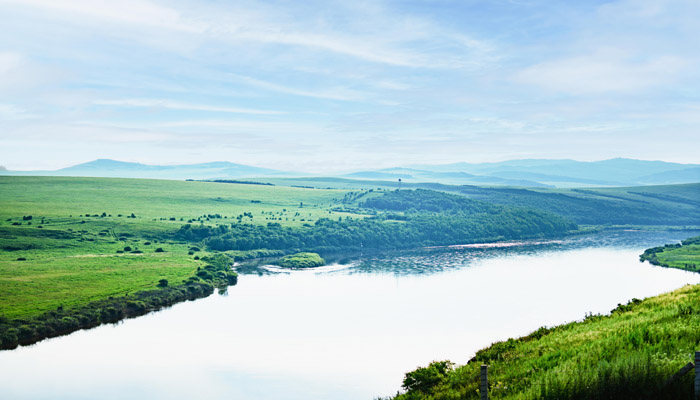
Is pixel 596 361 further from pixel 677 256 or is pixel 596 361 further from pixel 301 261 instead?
pixel 677 256

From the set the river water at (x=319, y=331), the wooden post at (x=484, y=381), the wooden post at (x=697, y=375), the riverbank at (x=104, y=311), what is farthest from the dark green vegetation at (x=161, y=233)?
the wooden post at (x=697, y=375)

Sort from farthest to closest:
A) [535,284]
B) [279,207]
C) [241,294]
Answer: [279,207] → [535,284] → [241,294]

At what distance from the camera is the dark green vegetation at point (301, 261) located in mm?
96500

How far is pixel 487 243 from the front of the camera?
431ft

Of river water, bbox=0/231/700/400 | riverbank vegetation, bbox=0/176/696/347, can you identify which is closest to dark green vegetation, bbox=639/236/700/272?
river water, bbox=0/231/700/400

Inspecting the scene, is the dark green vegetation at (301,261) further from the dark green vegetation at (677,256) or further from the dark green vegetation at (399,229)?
the dark green vegetation at (677,256)

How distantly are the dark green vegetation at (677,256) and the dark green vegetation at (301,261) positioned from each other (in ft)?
172

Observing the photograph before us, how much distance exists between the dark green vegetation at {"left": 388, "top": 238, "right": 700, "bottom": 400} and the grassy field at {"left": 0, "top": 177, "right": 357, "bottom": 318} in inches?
1947

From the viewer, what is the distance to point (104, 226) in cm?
11431

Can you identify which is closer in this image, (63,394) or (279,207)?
(63,394)

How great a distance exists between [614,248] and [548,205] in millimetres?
75364

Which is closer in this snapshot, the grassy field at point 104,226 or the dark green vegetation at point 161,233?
the dark green vegetation at point 161,233

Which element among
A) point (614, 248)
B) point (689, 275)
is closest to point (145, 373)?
point (689, 275)

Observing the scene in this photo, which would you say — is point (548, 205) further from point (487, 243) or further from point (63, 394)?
point (63, 394)
